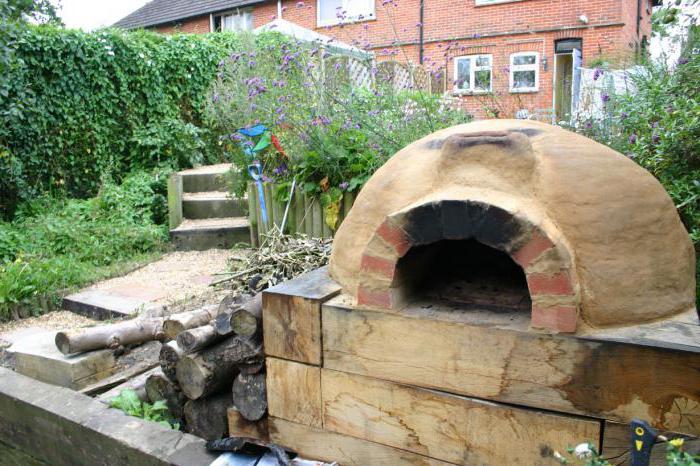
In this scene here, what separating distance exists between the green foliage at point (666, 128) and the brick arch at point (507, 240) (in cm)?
116

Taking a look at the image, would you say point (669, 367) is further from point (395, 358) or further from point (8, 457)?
point (8, 457)

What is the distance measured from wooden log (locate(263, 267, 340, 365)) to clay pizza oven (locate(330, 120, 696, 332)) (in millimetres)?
196

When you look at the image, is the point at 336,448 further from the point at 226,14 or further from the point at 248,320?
the point at 226,14

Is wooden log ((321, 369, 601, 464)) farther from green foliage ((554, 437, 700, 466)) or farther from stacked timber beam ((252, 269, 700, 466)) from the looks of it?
green foliage ((554, 437, 700, 466))

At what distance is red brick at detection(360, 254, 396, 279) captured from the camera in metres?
2.01

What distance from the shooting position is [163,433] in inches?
99.4

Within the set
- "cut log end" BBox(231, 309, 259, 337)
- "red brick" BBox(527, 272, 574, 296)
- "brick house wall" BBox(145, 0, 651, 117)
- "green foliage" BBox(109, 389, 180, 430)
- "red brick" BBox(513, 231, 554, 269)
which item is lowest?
"green foliage" BBox(109, 389, 180, 430)

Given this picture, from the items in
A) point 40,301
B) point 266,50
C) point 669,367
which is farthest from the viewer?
point 266,50

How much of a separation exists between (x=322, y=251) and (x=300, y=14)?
50.5ft

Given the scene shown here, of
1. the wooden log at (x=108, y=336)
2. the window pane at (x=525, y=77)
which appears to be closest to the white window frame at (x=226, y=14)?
the window pane at (x=525, y=77)

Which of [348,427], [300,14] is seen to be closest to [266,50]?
[348,427]

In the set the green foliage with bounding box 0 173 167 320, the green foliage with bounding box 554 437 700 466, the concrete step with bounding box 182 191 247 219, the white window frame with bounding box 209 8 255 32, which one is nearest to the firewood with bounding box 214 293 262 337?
the green foliage with bounding box 554 437 700 466

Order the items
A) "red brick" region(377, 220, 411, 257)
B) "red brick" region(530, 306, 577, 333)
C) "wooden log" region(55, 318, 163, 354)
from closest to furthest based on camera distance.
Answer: "red brick" region(530, 306, 577, 333) → "red brick" region(377, 220, 411, 257) → "wooden log" region(55, 318, 163, 354)

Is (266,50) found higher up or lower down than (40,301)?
higher up
